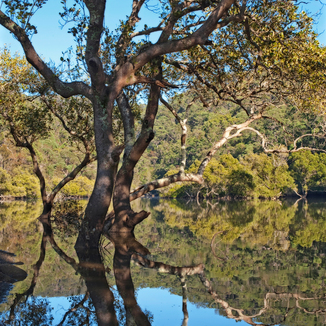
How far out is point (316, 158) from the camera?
60.8 m

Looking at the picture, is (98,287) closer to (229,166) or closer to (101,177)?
(101,177)

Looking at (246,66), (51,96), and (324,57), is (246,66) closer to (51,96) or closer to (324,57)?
(324,57)

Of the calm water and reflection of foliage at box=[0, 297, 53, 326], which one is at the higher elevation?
the calm water

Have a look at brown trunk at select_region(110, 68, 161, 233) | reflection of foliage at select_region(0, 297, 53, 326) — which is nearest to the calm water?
reflection of foliage at select_region(0, 297, 53, 326)

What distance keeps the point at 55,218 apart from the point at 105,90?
32.6ft

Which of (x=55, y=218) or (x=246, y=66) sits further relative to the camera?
(x=55, y=218)


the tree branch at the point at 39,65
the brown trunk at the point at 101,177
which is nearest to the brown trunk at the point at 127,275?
the brown trunk at the point at 101,177

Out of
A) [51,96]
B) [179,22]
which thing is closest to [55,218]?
[51,96]

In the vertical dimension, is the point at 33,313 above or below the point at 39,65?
below

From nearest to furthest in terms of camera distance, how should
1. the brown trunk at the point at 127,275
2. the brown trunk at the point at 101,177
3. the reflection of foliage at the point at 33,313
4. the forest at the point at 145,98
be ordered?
the reflection of foliage at the point at 33,313
the brown trunk at the point at 127,275
the forest at the point at 145,98
the brown trunk at the point at 101,177

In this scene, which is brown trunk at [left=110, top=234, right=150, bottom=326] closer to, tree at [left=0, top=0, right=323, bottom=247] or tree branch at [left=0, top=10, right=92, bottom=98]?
tree at [left=0, top=0, right=323, bottom=247]

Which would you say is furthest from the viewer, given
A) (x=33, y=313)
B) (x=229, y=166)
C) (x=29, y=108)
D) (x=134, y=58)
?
(x=229, y=166)

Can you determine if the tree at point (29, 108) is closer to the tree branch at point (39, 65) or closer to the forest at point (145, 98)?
the forest at point (145, 98)

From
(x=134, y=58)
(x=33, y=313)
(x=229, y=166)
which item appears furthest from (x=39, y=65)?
(x=229, y=166)
